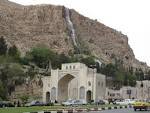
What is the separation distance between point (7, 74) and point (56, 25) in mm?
91366

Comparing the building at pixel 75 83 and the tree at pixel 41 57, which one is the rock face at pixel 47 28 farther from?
the building at pixel 75 83

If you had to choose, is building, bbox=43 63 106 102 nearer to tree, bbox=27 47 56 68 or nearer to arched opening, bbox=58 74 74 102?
arched opening, bbox=58 74 74 102

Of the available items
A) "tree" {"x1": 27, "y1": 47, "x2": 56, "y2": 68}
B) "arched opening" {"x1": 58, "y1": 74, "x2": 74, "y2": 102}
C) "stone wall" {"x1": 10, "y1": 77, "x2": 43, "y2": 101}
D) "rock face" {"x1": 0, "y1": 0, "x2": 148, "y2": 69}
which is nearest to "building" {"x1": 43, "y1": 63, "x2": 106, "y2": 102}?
"arched opening" {"x1": 58, "y1": 74, "x2": 74, "y2": 102}

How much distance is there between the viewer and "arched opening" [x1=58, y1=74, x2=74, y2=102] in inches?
3632

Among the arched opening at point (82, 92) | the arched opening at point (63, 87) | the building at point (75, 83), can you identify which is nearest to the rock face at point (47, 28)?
the arched opening at point (63, 87)

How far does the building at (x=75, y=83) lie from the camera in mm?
90188

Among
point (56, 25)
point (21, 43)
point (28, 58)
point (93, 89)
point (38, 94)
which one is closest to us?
point (93, 89)

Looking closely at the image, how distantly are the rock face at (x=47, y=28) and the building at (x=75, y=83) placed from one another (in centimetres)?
7044

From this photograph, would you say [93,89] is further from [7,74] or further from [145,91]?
[145,91]

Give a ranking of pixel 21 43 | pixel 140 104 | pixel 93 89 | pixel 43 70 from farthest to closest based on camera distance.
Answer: pixel 21 43 → pixel 43 70 → pixel 93 89 → pixel 140 104

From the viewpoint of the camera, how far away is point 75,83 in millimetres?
94188

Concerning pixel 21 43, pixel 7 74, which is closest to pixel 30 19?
pixel 21 43

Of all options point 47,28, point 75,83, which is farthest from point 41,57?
point 47,28

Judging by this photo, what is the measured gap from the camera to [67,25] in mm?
187125
